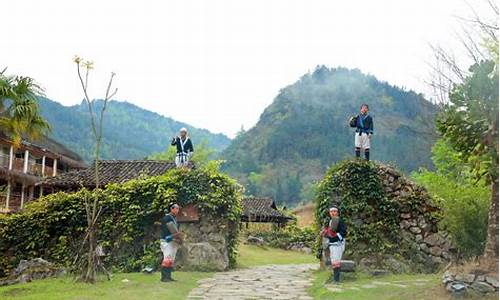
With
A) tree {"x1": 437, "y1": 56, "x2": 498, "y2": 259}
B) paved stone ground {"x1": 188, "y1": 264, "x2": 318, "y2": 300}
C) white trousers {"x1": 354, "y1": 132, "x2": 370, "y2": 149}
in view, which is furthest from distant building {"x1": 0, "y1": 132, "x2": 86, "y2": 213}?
tree {"x1": 437, "y1": 56, "x2": 498, "y2": 259}

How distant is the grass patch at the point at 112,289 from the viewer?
962 cm

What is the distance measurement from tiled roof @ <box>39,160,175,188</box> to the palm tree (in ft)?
31.3

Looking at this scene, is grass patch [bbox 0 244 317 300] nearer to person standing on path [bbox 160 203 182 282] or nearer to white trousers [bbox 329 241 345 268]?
person standing on path [bbox 160 203 182 282]

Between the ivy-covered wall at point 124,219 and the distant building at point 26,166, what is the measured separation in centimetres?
1759

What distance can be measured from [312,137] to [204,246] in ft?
273

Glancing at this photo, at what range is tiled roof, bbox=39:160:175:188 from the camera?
24.5 metres

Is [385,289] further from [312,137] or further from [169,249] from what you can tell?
[312,137]

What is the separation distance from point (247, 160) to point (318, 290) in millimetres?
86552

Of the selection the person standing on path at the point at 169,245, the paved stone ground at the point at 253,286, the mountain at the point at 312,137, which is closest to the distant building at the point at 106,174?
the paved stone ground at the point at 253,286

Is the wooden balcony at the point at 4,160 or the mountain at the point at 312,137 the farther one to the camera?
the mountain at the point at 312,137

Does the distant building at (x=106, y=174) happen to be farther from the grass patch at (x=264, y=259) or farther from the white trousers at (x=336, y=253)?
the white trousers at (x=336, y=253)

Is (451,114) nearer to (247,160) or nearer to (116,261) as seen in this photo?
(116,261)

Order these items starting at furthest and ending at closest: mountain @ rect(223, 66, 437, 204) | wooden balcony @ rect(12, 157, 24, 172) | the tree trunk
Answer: mountain @ rect(223, 66, 437, 204), wooden balcony @ rect(12, 157, 24, 172), the tree trunk

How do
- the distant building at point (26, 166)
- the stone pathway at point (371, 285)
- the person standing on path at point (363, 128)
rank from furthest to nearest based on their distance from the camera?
the distant building at point (26, 166) < the person standing on path at point (363, 128) < the stone pathway at point (371, 285)
